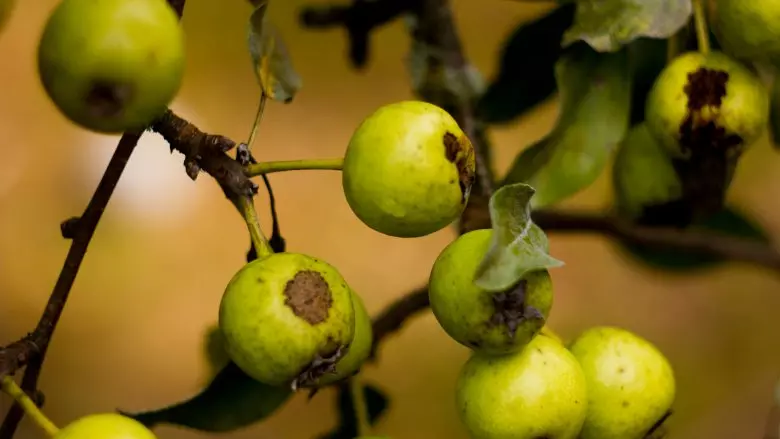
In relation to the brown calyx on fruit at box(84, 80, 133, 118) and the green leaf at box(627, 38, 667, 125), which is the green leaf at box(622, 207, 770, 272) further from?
the brown calyx on fruit at box(84, 80, 133, 118)

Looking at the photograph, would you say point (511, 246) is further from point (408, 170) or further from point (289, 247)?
point (289, 247)

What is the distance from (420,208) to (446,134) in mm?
34

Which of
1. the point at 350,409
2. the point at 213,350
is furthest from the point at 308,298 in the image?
the point at 213,350

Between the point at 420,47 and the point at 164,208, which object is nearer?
the point at 420,47

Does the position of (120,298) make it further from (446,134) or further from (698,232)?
(446,134)

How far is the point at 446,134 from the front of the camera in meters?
0.40

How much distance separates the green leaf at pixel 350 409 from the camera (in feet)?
1.95

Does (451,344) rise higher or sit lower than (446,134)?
Result: lower

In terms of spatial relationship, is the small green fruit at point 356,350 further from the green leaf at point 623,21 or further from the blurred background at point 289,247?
the blurred background at point 289,247

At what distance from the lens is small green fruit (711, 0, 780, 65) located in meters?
0.49

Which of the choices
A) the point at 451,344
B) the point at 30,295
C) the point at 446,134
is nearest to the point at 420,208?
the point at 446,134

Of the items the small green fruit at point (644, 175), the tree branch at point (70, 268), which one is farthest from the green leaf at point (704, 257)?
the tree branch at point (70, 268)

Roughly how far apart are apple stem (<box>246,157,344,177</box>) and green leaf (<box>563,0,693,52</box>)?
21 cm

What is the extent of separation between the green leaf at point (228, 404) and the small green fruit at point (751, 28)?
32cm
